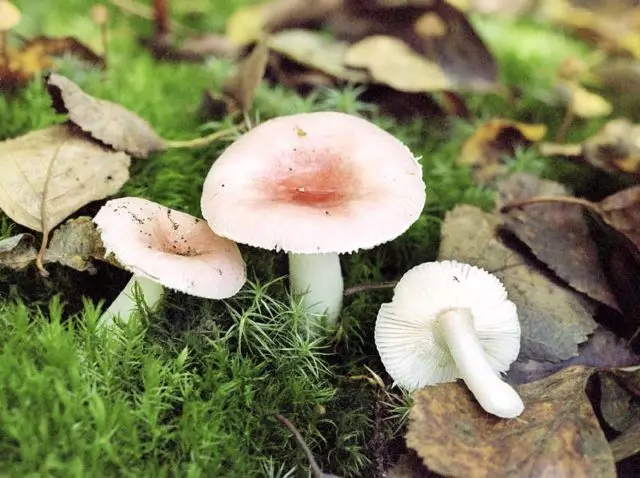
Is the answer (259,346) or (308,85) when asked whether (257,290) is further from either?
(308,85)

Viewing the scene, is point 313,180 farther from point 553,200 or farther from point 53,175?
point 553,200

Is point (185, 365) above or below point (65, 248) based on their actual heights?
below

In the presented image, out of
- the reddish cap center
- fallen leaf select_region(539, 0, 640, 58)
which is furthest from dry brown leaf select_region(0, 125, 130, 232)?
fallen leaf select_region(539, 0, 640, 58)

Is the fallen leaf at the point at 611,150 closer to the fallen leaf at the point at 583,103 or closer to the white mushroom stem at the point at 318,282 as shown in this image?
the fallen leaf at the point at 583,103

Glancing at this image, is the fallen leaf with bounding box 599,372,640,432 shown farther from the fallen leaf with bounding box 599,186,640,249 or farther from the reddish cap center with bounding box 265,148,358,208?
the reddish cap center with bounding box 265,148,358,208

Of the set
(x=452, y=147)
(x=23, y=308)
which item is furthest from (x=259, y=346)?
(x=452, y=147)

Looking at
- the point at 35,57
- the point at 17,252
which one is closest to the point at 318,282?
the point at 17,252

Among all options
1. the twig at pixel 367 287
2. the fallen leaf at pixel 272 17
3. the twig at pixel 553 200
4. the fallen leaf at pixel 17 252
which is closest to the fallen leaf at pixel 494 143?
the twig at pixel 553 200
